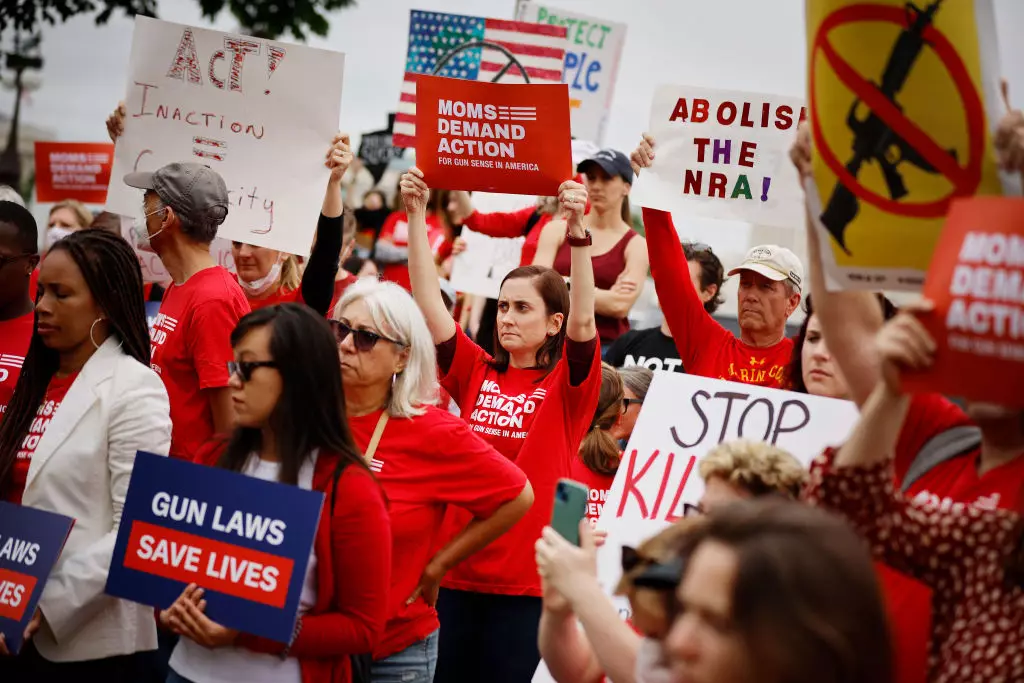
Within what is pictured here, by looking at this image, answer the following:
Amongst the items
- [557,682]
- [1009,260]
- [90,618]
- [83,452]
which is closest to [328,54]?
[83,452]

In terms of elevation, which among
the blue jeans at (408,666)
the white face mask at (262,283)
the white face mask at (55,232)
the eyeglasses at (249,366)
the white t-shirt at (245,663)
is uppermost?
the white face mask at (55,232)

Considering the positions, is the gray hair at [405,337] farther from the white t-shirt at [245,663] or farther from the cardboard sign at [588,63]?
the cardboard sign at [588,63]

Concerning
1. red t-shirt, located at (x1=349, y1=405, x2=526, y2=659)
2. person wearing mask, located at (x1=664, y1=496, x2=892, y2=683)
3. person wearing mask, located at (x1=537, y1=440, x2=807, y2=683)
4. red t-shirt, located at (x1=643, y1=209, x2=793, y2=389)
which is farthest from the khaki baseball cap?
person wearing mask, located at (x1=664, y1=496, x2=892, y2=683)

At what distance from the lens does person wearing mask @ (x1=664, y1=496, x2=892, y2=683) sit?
73.6 inches

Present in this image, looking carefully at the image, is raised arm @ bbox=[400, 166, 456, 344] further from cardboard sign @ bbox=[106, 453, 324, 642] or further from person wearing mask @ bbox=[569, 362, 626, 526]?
cardboard sign @ bbox=[106, 453, 324, 642]

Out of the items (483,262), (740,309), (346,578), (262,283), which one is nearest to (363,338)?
(346,578)

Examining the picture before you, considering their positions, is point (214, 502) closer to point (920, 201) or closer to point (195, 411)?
point (195, 411)

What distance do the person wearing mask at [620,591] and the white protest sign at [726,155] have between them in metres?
2.47

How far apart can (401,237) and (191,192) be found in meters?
6.25

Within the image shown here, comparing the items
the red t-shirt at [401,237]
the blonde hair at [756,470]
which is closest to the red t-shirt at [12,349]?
the blonde hair at [756,470]

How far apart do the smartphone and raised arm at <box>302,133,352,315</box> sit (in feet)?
8.72

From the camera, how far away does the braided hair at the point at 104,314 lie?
393 cm

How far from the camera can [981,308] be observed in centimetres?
228

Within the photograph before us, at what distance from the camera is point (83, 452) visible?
369cm
